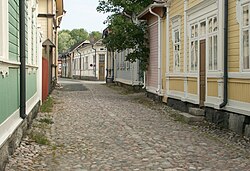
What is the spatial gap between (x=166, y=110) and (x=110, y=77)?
92.7 feet

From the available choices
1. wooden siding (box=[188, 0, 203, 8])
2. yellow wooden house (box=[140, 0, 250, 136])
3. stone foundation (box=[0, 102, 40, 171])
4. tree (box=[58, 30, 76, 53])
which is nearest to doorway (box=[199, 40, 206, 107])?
yellow wooden house (box=[140, 0, 250, 136])

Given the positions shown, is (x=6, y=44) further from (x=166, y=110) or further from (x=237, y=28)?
(x=166, y=110)

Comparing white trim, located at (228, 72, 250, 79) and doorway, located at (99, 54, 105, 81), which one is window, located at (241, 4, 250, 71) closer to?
white trim, located at (228, 72, 250, 79)

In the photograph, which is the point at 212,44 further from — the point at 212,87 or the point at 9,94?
the point at 9,94

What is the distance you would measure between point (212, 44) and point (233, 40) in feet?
5.34

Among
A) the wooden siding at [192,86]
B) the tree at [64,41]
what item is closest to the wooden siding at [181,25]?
the wooden siding at [192,86]

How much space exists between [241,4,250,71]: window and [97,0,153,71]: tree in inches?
460

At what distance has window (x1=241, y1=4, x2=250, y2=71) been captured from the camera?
31.5 ft


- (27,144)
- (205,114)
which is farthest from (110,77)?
(27,144)

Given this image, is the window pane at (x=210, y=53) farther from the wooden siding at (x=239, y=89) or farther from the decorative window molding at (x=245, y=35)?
the decorative window molding at (x=245, y=35)

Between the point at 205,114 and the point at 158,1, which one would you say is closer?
the point at 205,114

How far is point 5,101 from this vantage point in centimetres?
677

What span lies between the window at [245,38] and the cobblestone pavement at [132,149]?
1.66 meters

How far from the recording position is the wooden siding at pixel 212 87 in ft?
37.7
